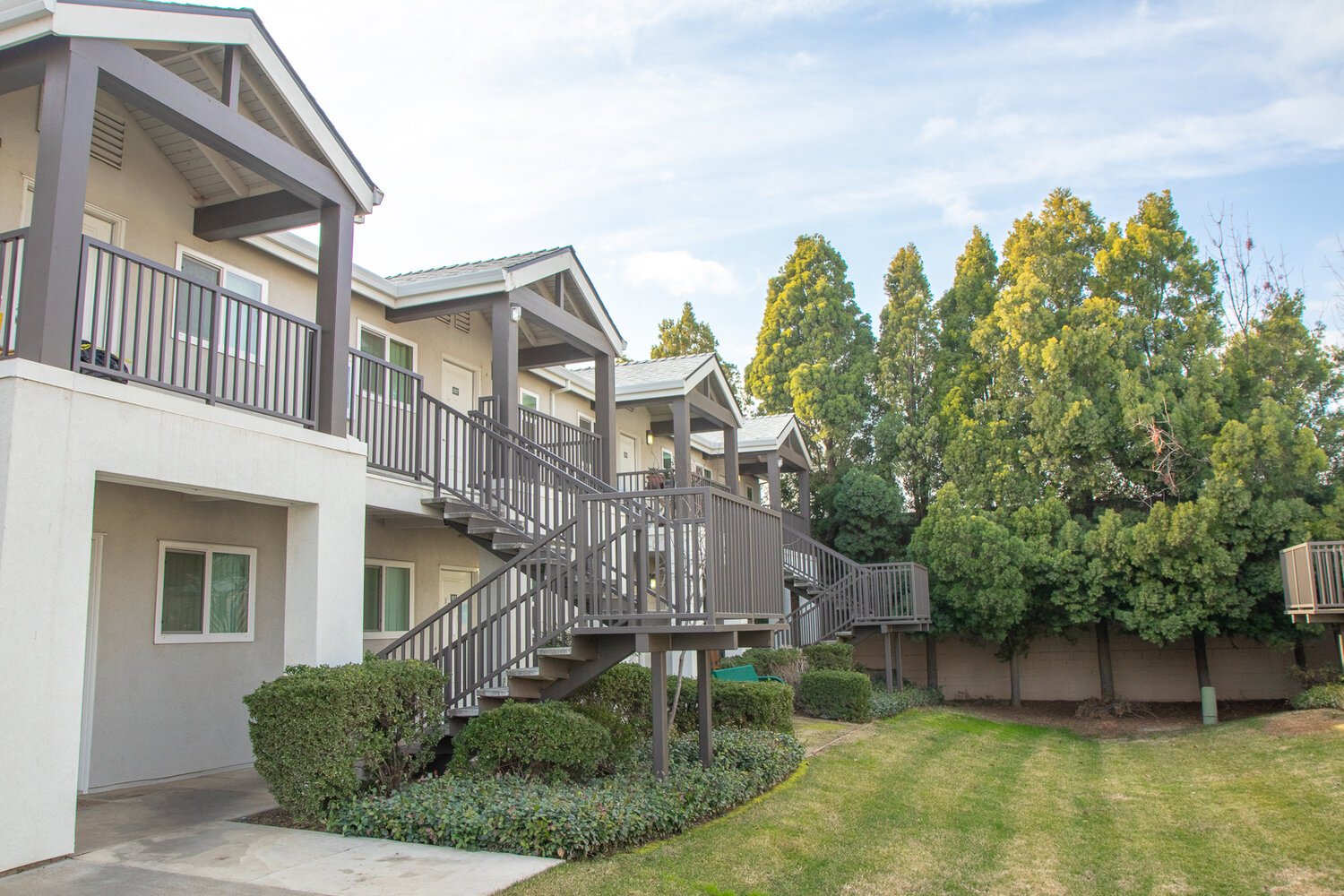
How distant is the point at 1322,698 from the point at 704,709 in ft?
46.9

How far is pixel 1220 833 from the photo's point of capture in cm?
907

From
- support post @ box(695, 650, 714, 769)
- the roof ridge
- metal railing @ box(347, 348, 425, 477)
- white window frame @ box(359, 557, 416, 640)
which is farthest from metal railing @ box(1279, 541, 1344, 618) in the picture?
metal railing @ box(347, 348, 425, 477)

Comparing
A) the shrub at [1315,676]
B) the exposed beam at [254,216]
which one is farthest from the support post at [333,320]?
the shrub at [1315,676]

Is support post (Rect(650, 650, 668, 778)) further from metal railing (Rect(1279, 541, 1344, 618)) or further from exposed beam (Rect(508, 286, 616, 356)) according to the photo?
metal railing (Rect(1279, 541, 1344, 618))

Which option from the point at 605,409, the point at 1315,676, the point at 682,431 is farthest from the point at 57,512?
the point at 1315,676

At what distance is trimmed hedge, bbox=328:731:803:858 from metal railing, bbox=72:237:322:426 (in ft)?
11.7

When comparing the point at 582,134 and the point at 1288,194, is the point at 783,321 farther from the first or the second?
the point at 582,134

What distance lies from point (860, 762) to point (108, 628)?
8484mm

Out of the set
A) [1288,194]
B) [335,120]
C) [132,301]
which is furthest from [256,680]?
[1288,194]

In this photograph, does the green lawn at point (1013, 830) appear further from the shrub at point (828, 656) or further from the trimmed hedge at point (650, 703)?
the shrub at point (828, 656)

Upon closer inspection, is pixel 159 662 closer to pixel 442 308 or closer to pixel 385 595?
pixel 385 595

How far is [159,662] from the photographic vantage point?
31.9ft

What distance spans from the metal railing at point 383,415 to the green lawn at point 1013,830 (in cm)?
514

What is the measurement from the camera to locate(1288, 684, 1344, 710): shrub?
17.4 meters
